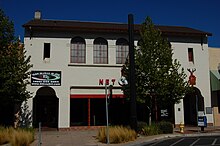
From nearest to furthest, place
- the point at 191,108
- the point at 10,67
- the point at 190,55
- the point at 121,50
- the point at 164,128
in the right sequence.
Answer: the point at 10,67 < the point at 164,128 < the point at 121,50 < the point at 190,55 < the point at 191,108

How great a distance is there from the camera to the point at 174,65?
78.5 ft

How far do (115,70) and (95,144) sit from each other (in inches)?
444

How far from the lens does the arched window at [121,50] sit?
27.3 meters

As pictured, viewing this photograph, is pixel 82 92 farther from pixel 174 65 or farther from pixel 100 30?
pixel 174 65

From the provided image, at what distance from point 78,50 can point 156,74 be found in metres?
7.85

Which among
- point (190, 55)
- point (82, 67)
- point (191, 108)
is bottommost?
point (191, 108)

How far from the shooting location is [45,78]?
2531cm

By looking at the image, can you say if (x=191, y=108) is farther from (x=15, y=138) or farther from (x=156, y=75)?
(x=15, y=138)

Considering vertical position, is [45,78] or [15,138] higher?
[45,78]

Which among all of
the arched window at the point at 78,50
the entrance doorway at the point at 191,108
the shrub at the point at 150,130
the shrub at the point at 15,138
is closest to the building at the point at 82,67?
the arched window at the point at 78,50

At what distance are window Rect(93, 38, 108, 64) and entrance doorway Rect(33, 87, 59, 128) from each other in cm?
506

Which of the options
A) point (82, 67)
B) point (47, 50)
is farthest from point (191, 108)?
point (47, 50)

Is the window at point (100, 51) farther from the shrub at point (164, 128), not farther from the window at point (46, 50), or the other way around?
the shrub at point (164, 128)

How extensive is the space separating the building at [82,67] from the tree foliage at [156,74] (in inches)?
152
